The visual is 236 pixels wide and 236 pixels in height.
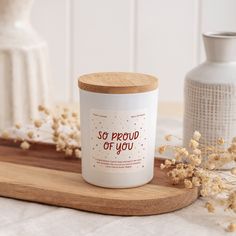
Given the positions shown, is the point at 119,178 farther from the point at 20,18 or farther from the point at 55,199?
the point at 20,18

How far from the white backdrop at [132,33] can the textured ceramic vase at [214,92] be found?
1.72ft

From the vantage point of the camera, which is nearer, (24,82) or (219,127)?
(219,127)

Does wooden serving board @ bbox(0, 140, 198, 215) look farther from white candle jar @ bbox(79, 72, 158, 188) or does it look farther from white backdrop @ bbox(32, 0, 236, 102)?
white backdrop @ bbox(32, 0, 236, 102)

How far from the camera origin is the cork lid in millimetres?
706

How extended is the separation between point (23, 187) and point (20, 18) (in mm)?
413

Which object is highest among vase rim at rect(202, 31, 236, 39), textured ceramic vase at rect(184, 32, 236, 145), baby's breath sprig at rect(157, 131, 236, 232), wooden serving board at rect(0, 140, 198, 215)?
vase rim at rect(202, 31, 236, 39)

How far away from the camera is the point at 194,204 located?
737 mm

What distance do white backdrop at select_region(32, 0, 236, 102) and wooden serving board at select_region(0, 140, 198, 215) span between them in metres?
0.61

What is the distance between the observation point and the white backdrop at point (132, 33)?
1351 millimetres

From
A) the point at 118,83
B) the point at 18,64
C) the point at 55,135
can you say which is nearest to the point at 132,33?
the point at 18,64

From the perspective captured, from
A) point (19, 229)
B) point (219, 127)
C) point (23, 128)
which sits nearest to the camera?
point (19, 229)

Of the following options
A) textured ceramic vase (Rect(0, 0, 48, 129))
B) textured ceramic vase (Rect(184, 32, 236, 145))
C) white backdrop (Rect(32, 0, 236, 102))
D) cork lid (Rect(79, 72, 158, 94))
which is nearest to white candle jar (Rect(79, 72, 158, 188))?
cork lid (Rect(79, 72, 158, 94))

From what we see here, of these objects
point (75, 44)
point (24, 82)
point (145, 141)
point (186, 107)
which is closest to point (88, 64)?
point (75, 44)

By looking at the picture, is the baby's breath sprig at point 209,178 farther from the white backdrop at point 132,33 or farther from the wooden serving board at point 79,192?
the white backdrop at point 132,33
